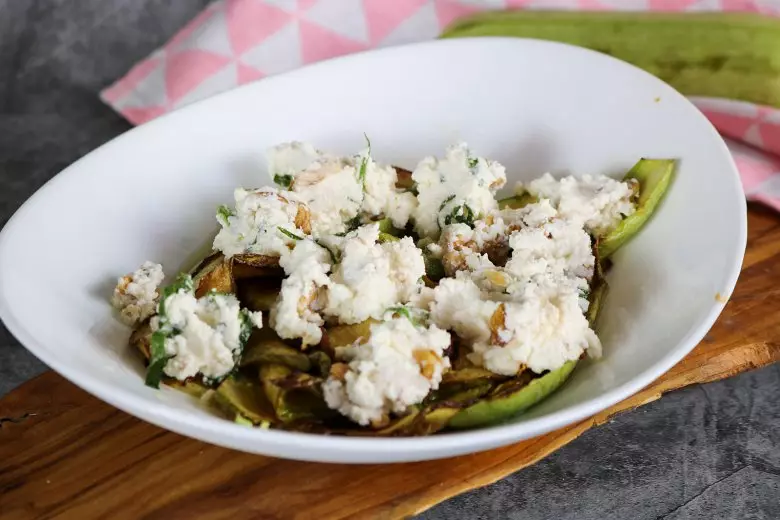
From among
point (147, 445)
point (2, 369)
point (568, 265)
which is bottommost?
point (2, 369)

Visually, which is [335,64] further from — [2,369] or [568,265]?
[2,369]

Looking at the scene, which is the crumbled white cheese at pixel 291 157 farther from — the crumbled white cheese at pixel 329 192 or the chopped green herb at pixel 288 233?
the chopped green herb at pixel 288 233

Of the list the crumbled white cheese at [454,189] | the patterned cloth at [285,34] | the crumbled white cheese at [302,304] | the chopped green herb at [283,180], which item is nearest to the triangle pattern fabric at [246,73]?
the patterned cloth at [285,34]

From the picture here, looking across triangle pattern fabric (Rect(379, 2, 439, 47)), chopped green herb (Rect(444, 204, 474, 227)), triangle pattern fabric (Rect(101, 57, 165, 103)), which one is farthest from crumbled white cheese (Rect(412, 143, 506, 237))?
triangle pattern fabric (Rect(101, 57, 165, 103))

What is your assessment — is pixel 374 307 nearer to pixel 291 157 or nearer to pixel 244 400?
pixel 244 400

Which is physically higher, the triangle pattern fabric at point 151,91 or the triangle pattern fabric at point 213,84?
the triangle pattern fabric at point 213,84

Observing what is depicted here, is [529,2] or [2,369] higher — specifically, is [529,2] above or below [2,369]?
above

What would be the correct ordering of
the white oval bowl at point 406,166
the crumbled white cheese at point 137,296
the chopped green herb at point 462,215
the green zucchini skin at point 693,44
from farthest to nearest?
1. the green zucchini skin at point 693,44
2. the chopped green herb at point 462,215
3. the crumbled white cheese at point 137,296
4. the white oval bowl at point 406,166

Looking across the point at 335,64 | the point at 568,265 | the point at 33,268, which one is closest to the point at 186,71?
the point at 335,64
